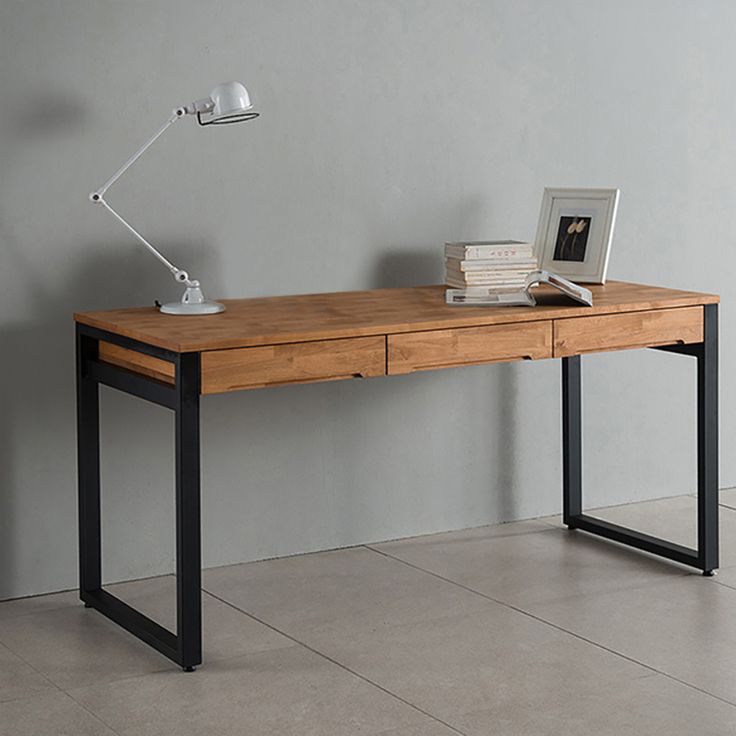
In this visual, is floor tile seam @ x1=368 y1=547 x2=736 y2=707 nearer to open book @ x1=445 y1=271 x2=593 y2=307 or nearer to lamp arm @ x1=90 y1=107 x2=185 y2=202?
open book @ x1=445 y1=271 x2=593 y2=307

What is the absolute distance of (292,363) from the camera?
3.21m

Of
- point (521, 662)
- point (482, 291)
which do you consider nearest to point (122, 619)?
point (521, 662)

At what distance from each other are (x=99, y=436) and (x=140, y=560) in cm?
39

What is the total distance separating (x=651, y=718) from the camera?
2885mm

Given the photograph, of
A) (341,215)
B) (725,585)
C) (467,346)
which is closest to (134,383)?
(467,346)

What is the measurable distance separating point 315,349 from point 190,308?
1.39 ft

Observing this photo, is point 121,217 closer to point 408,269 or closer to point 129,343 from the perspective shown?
point 129,343

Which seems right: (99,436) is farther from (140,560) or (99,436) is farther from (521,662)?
(521,662)

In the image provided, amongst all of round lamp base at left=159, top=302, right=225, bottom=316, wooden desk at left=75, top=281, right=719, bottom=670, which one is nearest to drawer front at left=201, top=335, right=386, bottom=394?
wooden desk at left=75, top=281, right=719, bottom=670

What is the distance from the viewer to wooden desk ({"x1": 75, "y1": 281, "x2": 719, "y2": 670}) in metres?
3.14

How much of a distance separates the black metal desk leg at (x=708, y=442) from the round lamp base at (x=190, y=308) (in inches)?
52.7

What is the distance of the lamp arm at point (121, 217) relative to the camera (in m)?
3.46

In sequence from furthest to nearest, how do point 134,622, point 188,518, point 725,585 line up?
1. point 725,585
2. point 134,622
3. point 188,518

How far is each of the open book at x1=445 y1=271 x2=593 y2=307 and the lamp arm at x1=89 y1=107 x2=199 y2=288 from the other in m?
0.70
